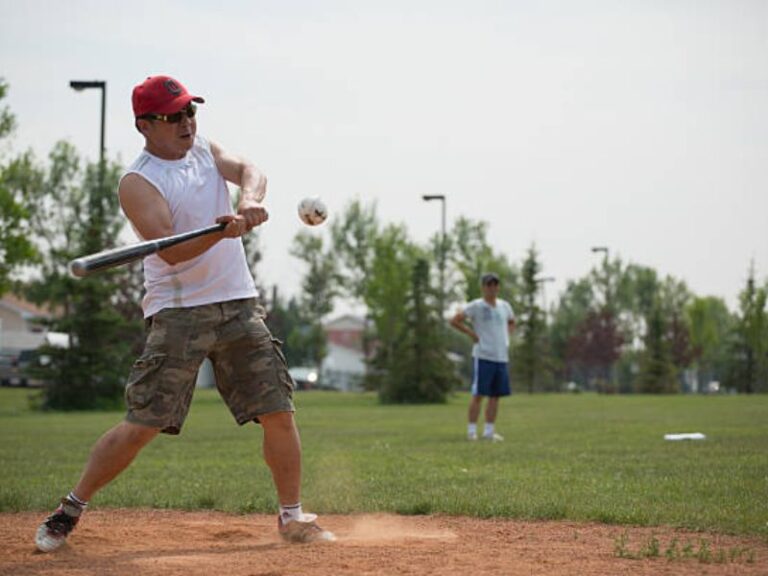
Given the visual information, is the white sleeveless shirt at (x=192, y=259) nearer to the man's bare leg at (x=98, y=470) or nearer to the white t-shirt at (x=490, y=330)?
the man's bare leg at (x=98, y=470)

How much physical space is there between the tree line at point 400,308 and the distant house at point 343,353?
9.00 feet

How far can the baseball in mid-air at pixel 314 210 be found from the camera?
725 centimetres

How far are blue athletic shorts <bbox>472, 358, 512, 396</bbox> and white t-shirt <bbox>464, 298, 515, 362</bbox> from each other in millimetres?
84

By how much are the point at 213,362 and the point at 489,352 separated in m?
10.0

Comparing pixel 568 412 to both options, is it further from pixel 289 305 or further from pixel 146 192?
pixel 289 305

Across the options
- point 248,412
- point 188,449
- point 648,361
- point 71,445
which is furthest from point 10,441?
point 648,361

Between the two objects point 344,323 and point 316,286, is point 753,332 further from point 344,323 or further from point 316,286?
point 344,323

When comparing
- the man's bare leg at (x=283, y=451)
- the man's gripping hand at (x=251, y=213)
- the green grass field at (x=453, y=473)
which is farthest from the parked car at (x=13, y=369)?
the man's gripping hand at (x=251, y=213)

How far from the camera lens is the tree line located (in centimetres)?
3048

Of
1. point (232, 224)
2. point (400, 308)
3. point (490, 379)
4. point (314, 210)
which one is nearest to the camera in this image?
point (232, 224)

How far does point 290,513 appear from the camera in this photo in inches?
262

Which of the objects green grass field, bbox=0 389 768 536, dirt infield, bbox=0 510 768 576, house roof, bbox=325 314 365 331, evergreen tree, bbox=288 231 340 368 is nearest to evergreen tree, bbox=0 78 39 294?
green grass field, bbox=0 389 768 536

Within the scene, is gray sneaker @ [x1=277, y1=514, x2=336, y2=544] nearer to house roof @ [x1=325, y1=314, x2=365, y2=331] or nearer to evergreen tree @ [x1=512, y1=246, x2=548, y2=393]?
evergreen tree @ [x1=512, y1=246, x2=548, y2=393]

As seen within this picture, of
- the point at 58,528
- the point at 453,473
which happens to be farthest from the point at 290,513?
the point at 453,473
